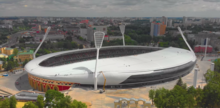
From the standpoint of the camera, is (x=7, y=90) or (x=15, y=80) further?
(x=15, y=80)

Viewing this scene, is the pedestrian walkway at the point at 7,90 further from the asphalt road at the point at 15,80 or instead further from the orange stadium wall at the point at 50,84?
the orange stadium wall at the point at 50,84

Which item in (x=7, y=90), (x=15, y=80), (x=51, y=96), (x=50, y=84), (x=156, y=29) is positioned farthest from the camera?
(x=156, y=29)

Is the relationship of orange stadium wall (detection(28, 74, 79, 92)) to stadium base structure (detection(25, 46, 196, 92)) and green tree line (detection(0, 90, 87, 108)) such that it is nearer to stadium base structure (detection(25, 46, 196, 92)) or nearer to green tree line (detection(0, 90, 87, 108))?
stadium base structure (detection(25, 46, 196, 92))

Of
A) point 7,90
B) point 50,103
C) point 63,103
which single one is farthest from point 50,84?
point 63,103

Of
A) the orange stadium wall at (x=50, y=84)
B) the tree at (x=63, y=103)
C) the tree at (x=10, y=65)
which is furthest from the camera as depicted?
the tree at (x=10, y=65)

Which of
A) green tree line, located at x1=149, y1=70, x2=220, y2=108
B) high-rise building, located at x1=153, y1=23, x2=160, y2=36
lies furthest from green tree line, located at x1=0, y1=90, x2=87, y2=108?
high-rise building, located at x1=153, y1=23, x2=160, y2=36

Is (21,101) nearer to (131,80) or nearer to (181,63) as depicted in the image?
(131,80)

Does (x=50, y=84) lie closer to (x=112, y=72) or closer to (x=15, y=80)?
(x=112, y=72)

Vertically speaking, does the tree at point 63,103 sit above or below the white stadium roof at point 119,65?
below

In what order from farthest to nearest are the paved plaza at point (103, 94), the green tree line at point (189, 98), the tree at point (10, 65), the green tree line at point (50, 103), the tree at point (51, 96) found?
the tree at point (10, 65), the paved plaza at point (103, 94), the tree at point (51, 96), the green tree line at point (189, 98), the green tree line at point (50, 103)

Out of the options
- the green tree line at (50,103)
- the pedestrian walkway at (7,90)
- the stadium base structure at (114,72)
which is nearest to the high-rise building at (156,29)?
the stadium base structure at (114,72)

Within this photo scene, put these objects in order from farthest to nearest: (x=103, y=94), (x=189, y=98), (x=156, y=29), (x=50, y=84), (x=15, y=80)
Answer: (x=156, y=29), (x=15, y=80), (x=50, y=84), (x=103, y=94), (x=189, y=98)
